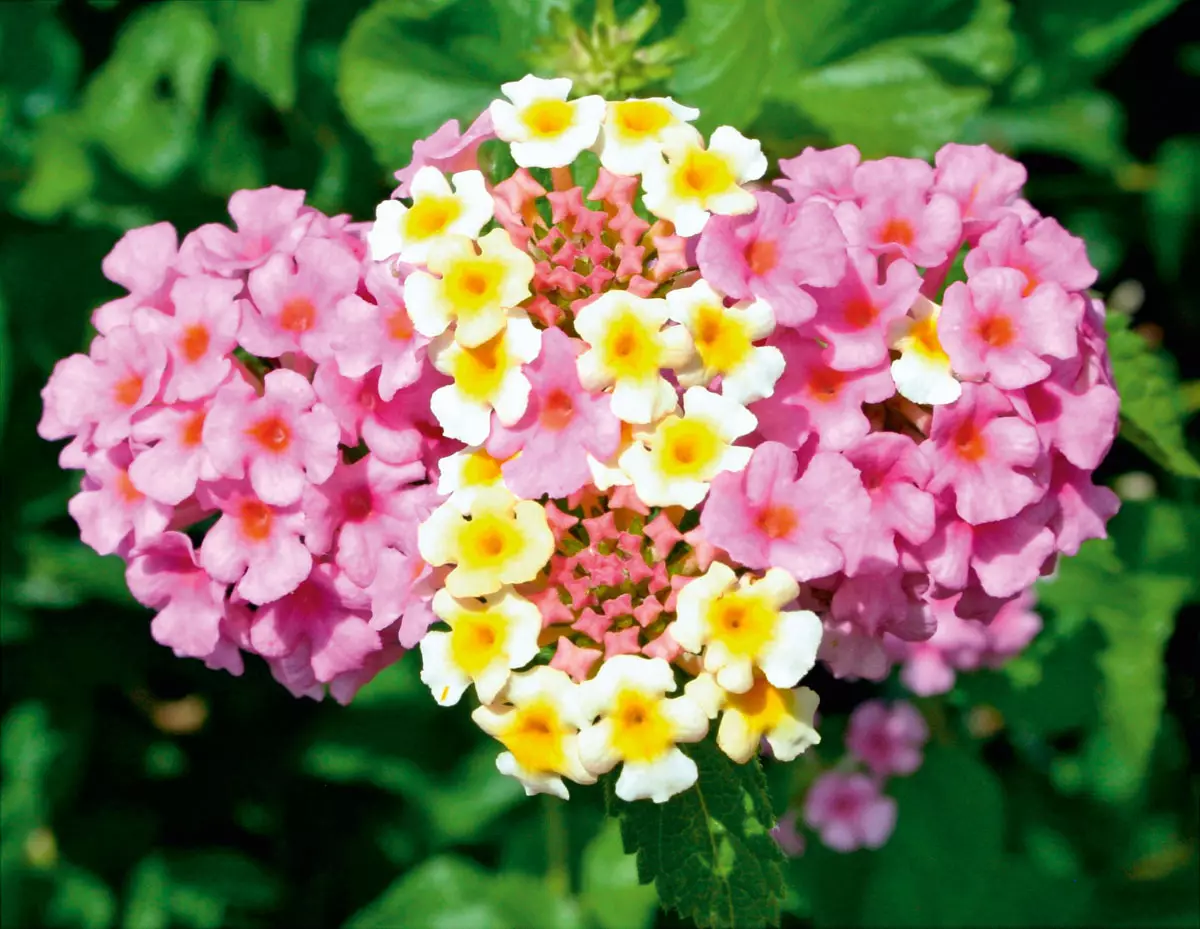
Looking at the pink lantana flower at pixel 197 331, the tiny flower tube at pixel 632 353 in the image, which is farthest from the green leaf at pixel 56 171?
the tiny flower tube at pixel 632 353

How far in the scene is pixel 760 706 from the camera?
116 cm

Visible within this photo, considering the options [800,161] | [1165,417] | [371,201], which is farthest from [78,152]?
[1165,417]

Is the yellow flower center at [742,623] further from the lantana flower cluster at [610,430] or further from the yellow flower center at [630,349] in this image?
the yellow flower center at [630,349]

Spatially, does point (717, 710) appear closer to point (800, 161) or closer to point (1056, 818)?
point (800, 161)

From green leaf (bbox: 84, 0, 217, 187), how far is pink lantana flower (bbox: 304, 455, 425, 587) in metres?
1.19

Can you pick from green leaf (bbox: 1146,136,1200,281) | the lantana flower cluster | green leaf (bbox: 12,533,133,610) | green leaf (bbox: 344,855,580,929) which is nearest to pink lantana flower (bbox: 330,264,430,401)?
the lantana flower cluster

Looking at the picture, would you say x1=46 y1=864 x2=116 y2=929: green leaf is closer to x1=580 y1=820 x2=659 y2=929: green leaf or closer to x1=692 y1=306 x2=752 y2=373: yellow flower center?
x1=580 y1=820 x2=659 y2=929: green leaf

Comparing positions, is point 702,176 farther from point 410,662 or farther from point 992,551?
point 410,662

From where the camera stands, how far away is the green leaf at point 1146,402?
1.54m

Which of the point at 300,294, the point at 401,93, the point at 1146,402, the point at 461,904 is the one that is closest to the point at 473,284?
the point at 300,294

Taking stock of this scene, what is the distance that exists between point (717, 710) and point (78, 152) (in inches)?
64.4

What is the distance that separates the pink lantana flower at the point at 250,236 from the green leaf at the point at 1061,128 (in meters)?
1.49

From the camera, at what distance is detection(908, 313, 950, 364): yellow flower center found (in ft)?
3.99

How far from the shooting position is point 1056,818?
8.65ft
